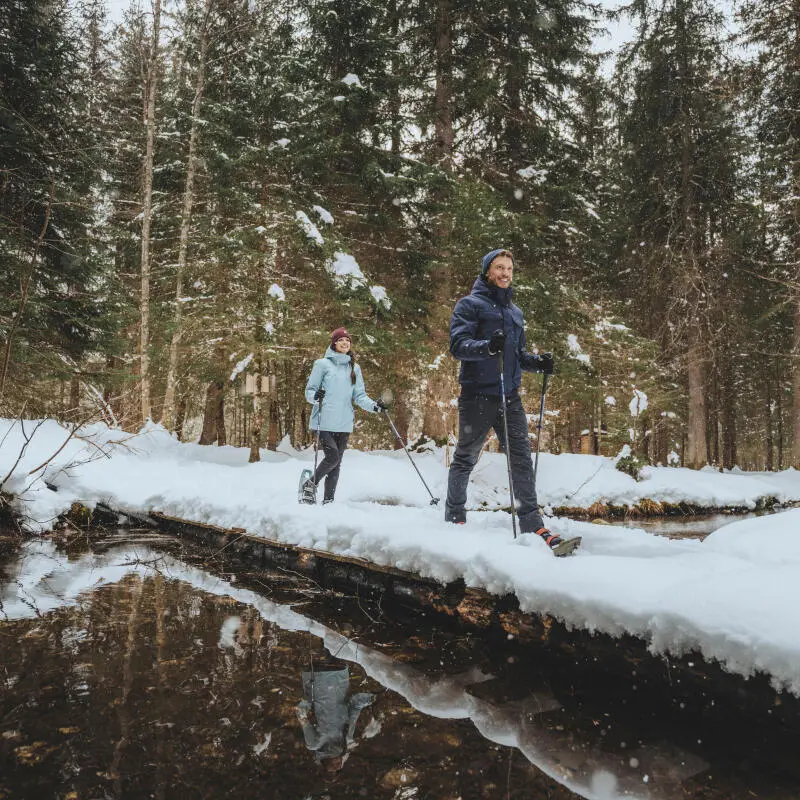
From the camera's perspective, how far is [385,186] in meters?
12.9

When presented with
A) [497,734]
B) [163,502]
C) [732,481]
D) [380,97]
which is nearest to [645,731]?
[497,734]

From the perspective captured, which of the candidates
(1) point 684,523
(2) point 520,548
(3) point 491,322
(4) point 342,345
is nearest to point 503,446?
(3) point 491,322

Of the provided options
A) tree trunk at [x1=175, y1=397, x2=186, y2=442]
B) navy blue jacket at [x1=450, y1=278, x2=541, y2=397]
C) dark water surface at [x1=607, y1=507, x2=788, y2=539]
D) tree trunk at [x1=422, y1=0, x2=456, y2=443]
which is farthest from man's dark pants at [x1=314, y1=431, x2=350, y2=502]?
tree trunk at [x1=175, y1=397, x2=186, y2=442]

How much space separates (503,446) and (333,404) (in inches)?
109

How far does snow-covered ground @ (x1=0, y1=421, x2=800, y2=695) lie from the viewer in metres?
2.21

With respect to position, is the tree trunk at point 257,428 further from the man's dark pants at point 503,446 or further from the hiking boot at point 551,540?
the hiking boot at point 551,540

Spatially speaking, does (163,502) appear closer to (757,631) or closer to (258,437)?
(258,437)

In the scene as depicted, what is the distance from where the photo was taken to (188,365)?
14.9 meters

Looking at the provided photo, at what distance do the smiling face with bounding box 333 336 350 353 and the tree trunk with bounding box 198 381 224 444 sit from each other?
11011 mm

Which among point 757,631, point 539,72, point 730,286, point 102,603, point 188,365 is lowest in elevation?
point 102,603

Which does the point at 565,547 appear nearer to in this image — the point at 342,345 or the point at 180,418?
the point at 342,345

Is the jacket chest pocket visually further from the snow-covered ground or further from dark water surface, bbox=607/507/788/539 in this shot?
dark water surface, bbox=607/507/788/539

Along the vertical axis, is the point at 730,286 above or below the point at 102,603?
above

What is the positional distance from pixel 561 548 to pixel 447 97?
1355 centimetres
